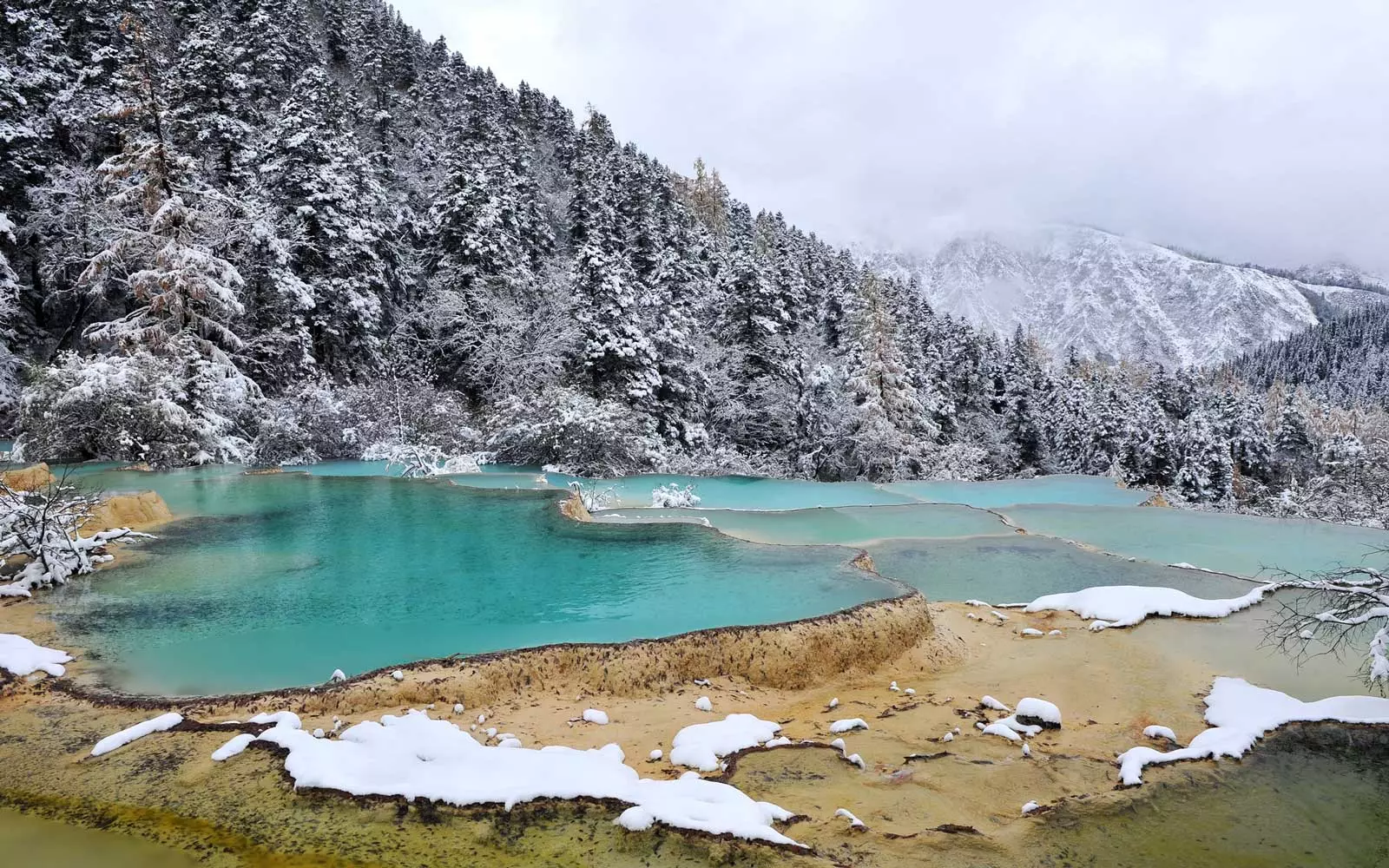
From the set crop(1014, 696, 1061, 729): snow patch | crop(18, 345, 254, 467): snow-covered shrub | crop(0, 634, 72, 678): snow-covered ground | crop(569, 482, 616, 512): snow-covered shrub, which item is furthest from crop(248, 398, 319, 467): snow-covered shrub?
crop(1014, 696, 1061, 729): snow patch

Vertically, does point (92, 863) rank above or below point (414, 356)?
below

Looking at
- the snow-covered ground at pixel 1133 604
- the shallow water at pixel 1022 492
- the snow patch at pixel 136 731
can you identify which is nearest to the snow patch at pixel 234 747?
the snow patch at pixel 136 731

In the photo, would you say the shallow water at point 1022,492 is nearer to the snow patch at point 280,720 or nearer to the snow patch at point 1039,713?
the snow patch at point 1039,713

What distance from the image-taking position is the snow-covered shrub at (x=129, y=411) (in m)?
14.2

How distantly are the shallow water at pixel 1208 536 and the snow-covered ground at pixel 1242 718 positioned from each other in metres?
5.65

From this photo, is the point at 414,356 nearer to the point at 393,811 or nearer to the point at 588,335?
the point at 588,335

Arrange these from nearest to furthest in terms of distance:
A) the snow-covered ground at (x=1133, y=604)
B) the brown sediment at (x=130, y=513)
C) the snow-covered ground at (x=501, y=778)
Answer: the snow-covered ground at (x=501, y=778), the snow-covered ground at (x=1133, y=604), the brown sediment at (x=130, y=513)

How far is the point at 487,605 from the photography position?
7461 mm

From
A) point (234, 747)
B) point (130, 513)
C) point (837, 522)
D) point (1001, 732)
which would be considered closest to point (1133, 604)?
point (1001, 732)

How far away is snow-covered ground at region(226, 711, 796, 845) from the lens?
3793mm

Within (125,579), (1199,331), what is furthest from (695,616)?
(1199,331)

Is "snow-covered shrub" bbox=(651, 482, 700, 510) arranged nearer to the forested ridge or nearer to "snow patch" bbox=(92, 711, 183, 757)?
the forested ridge

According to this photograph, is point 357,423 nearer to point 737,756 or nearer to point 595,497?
point 595,497

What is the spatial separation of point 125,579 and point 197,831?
593 cm
